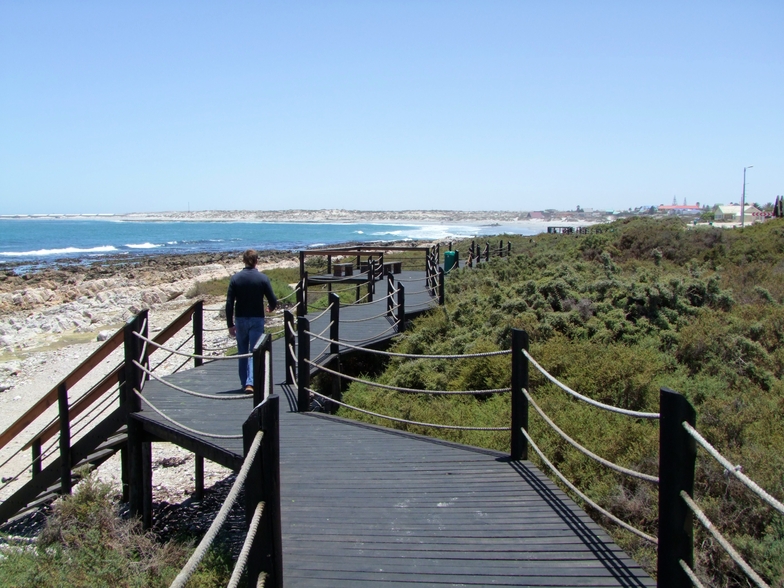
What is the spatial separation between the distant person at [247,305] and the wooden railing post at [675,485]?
5.35 metres

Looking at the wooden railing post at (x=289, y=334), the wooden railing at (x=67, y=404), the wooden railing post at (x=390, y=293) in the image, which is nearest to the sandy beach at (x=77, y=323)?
the wooden railing at (x=67, y=404)

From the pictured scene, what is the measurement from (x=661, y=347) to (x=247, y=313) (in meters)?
5.99

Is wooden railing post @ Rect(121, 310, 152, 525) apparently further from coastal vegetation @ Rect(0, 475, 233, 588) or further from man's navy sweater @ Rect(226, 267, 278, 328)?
man's navy sweater @ Rect(226, 267, 278, 328)

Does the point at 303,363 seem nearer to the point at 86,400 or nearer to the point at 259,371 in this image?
the point at 259,371

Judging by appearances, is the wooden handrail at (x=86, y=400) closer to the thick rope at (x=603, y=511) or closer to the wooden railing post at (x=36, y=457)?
the wooden railing post at (x=36, y=457)

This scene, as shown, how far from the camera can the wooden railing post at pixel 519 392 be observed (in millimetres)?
4949

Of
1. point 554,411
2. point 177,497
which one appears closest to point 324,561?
point 554,411

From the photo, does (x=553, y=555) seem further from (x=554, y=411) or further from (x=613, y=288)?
(x=613, y=288)

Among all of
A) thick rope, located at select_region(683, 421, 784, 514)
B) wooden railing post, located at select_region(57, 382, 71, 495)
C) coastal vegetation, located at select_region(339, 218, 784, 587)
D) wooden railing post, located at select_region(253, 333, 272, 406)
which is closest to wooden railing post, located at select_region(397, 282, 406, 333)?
coastal vegetation, located at select_region(339, 218, 784, 587)

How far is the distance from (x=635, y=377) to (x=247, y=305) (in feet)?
15.2

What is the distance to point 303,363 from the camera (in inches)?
285

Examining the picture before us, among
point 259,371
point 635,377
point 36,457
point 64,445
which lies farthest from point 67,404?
point 635,377

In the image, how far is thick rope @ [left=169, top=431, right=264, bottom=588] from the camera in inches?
74.3

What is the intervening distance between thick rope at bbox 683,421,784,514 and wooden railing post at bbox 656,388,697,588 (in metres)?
0.06
